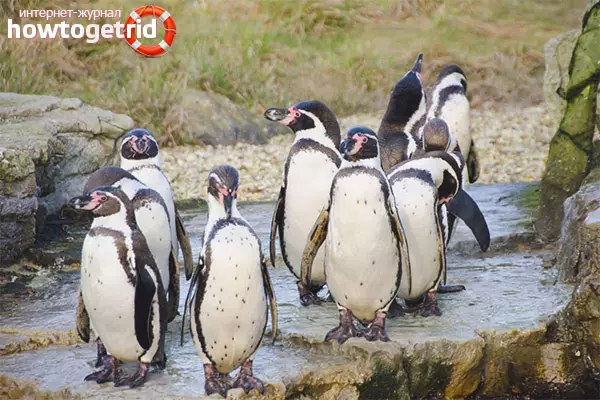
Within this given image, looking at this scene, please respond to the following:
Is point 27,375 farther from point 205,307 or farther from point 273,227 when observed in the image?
point 273,227

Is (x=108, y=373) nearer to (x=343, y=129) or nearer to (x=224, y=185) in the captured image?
(x=224, y=185)

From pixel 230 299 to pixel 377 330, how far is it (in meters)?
0.93

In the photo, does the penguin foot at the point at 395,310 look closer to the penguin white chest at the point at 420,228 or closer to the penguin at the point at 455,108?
the penguin white chest at the point at 420,228

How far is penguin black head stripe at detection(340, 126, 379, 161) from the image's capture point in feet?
16.1

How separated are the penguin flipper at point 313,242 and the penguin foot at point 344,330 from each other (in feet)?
1.18

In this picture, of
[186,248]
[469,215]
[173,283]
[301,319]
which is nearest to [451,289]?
[469,215]

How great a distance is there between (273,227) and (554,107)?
9.92ft

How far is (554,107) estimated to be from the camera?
7.97m

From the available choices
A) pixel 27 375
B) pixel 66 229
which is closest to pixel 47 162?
pixel 66 229

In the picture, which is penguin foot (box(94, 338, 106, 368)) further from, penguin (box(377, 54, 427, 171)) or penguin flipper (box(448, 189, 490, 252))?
penguin (box(377, 54, 427, 171))

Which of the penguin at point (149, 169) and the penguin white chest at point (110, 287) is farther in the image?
the penguin at point (149, 169)

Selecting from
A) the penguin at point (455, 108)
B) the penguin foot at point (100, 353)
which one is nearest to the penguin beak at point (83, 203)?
the penguin foot at point (100, 353)

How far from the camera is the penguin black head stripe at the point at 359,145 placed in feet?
16.1

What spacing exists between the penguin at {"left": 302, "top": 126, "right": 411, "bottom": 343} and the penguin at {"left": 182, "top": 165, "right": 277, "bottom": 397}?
1.98 ft
